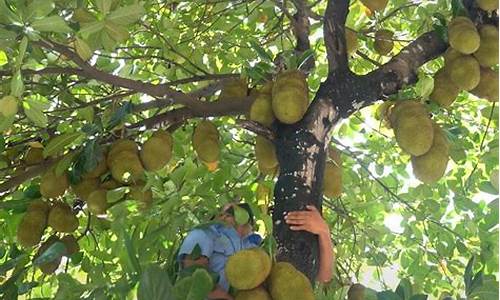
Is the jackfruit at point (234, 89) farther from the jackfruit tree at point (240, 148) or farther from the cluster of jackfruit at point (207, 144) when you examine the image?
the cluster of jackfruit at point (207, 144)

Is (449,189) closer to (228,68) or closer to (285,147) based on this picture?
(228,68)

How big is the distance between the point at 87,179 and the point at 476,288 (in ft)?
4.26

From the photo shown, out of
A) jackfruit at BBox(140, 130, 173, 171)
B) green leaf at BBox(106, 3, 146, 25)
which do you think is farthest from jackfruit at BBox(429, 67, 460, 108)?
green leaf at BBox(106, 3, 146, 25)

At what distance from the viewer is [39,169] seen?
2.12 m

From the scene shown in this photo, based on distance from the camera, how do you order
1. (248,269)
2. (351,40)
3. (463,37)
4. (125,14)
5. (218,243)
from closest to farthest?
(248,269) → (125,14) → (218,243) → (463,37) → (351,40)

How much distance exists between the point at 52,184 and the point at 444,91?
4.19ft

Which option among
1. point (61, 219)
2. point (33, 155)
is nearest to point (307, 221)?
point (61, 219)

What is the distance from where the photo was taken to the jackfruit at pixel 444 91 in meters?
2.00

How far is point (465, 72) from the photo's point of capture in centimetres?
194

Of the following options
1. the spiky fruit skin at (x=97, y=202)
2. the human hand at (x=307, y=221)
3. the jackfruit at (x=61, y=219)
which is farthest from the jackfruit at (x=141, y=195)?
the human hand at (x=307, y=221)

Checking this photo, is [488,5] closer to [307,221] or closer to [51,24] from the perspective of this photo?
[307,221]

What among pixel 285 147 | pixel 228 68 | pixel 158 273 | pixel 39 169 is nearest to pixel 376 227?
pixel 228 68

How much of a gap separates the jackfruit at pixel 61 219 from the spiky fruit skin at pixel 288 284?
100 centimetres

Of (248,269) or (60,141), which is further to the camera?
(60,141)
